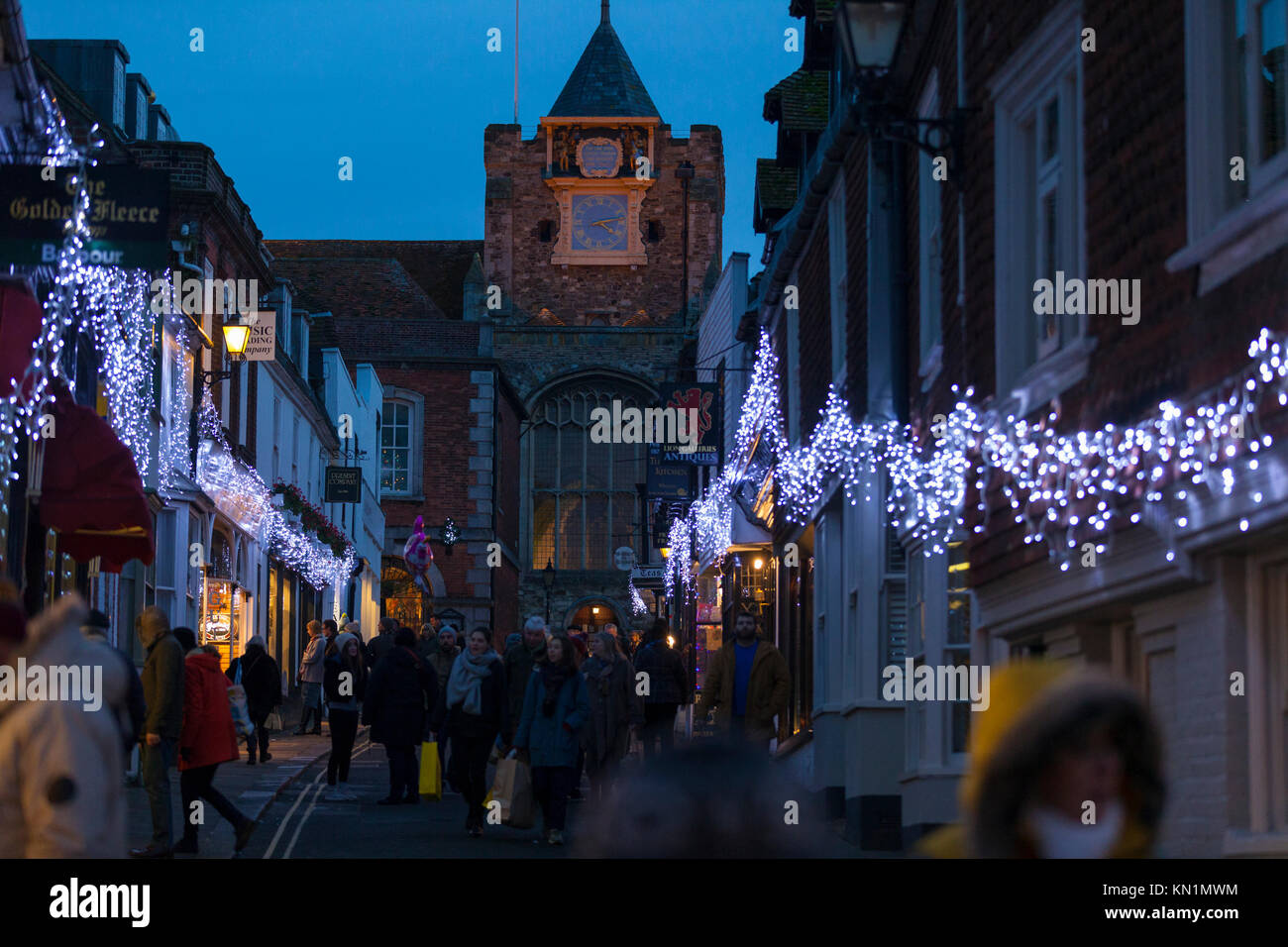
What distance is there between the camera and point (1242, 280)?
649 cm

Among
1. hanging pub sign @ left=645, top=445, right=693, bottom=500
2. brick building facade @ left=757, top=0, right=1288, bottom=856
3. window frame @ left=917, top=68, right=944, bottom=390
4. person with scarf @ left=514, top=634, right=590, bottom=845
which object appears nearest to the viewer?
brick building facade @ left=757, top=0, right=1288, bottom=856

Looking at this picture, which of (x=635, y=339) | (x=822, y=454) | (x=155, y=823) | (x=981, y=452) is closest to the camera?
(x=981, y=452)

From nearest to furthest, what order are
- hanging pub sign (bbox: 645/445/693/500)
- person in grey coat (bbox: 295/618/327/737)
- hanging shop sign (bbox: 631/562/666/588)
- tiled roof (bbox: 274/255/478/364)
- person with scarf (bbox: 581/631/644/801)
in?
person with scarf (bbox: 581/631/644/801), person in grey coat (bbox: 295/618/327/737), hanging pub sign (bbox: 645/445/693/500), hanging shop sign (bbox: 631/562/666/588), tiled roof (bbox: 274/255/478/364)

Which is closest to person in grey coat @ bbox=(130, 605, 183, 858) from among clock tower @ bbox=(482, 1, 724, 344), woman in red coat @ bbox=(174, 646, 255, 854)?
woman in red coat @ bbox=(174, 646, 255, 854)

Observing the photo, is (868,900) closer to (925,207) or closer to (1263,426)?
(1263,426)

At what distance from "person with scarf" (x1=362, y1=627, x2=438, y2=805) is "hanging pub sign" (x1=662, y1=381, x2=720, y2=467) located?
14911mm

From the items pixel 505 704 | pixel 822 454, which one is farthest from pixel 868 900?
pixel 822 454

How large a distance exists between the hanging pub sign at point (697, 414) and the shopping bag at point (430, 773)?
15421 millimetres

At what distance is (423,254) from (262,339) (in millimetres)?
41464

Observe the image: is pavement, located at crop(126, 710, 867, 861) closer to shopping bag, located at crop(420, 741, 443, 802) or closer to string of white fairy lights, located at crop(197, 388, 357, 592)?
shopping bag, located at crop(420, 741, 443, 802)

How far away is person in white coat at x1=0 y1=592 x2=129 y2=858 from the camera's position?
5.21 metres

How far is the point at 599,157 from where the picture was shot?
58.8 metres

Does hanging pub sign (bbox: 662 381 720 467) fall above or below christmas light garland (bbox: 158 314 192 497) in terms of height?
above

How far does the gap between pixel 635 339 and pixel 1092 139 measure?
4827 centimetres
